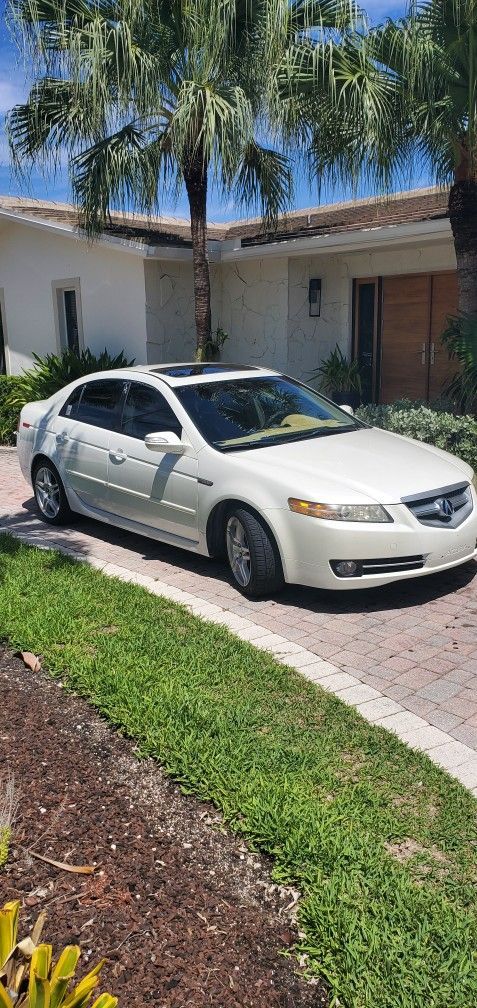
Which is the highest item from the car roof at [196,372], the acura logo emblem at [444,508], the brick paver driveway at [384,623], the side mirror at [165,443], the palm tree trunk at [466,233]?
the palm tree trunk at [466,233]

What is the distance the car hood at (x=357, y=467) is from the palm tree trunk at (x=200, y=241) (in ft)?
17.6

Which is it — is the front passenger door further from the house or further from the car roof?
the house

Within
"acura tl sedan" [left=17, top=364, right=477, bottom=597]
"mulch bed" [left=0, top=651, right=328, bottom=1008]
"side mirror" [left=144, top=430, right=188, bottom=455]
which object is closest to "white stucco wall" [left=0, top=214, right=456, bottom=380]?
"acura tl sedan" [left=17, top=364, right=477, bottom=597]

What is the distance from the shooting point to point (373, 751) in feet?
12.3

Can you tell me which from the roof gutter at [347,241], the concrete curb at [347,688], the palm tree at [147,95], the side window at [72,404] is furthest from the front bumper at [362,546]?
the roof gutter at [347,241]

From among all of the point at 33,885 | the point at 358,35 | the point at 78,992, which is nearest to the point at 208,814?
the point at 33,885

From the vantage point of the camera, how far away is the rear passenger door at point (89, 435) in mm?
7246

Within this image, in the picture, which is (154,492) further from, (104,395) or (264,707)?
(264,707)

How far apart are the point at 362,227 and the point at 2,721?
974cm

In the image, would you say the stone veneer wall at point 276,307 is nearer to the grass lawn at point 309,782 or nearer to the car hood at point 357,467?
the car hood at point 357,467

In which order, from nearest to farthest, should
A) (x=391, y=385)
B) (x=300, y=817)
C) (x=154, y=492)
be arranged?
(x=300, y=817) < (x=154, y=492) < (x=391, y=385)

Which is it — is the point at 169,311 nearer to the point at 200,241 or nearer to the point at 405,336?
the point at 200,241

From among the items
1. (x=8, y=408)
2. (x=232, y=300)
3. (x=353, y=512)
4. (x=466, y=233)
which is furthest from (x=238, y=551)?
(x=8, y=408)

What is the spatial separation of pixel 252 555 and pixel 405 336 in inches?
328
